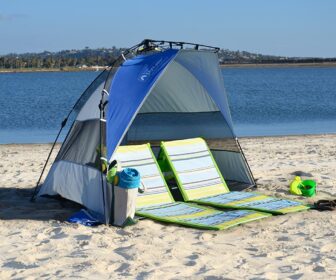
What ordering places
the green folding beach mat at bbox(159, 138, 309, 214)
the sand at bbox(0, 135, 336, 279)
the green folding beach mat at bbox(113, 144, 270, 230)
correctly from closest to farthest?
the sand at bbox(0, 135, 336, 279) < the green folding beach mat at bbox(113, 144, 270, 230) < the green folding beach mat at bbox(159, 138, 309, 214)

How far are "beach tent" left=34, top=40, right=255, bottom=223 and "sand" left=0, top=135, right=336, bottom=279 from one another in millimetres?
496

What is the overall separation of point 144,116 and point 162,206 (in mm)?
2468

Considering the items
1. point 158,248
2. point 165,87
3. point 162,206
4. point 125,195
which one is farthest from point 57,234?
point 165,87

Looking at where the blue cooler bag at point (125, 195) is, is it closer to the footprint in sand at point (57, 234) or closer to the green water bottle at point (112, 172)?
the green water bottle at point (112, 172)

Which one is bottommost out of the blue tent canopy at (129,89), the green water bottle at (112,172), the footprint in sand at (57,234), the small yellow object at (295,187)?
the footprint in sand at (57,234)

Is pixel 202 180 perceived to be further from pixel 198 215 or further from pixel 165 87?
pixel 165 87

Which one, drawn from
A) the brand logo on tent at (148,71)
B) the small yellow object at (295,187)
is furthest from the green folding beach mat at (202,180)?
the brand logo on tent at (148,71)

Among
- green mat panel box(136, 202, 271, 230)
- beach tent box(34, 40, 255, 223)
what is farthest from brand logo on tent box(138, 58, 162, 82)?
green mat panel box(136, 202, 271, 230)

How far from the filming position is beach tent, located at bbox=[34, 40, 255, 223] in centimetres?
786

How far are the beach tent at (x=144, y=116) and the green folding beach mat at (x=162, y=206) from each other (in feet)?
1.47

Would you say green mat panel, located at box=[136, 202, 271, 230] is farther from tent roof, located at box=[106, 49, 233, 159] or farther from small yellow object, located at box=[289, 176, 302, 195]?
small yellow object, located at box=[289, 176, 302, 195]

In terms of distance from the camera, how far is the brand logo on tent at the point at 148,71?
8.15m

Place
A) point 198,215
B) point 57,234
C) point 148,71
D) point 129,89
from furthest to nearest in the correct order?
1. point 148,71
2. point 129,89
3. point 198,215
4. point 57,234

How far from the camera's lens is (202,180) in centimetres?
888
